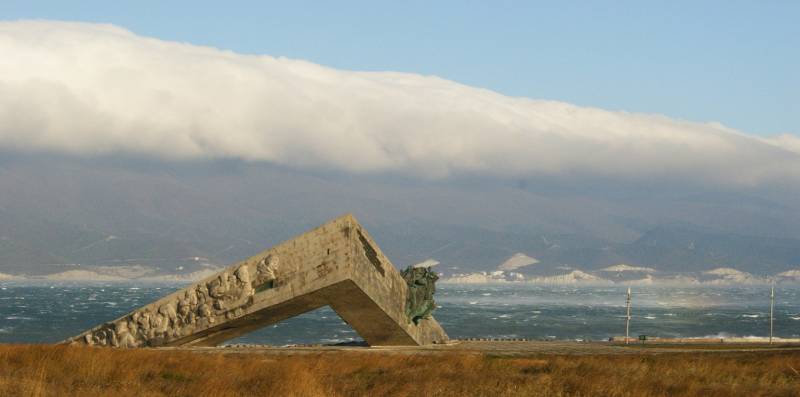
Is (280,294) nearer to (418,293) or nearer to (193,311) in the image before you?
(193,311)

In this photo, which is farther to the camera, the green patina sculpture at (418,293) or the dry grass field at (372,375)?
the green patina sculpture at (418,293)

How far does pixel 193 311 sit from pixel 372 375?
10.4 m

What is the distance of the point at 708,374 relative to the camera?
2125 centimetres

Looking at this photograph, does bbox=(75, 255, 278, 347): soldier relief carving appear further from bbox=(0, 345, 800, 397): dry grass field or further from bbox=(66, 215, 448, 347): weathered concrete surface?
bbox=(0, 345, 800, 397): dry grass field

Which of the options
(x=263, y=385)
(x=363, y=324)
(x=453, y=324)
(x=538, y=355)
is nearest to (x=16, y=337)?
(x=453, y=324)

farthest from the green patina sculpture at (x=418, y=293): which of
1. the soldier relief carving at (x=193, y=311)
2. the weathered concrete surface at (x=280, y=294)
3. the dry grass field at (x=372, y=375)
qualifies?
the dry grass field at (x=372, y=375)

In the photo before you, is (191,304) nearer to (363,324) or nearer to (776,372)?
(363,324)

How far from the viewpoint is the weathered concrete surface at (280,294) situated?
28.7 metres

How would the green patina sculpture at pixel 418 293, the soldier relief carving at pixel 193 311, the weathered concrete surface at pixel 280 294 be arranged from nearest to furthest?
the weathered concrete surface at pixel 280 294 → the soldier relief carving at pixel 193 311 → the green patina sculpture at pixel 418 293

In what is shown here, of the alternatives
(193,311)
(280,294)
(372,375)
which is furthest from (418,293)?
(372,375)

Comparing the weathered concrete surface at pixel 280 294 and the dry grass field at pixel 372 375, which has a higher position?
the weathered concrete surface at pixel 280 294

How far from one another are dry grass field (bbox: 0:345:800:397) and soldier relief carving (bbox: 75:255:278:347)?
16.3 feet

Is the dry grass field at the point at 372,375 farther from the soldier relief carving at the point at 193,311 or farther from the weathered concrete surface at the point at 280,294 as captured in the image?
the soldier relief carving at the point at 193,311

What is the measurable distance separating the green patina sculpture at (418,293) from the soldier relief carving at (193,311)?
15.6 ft
